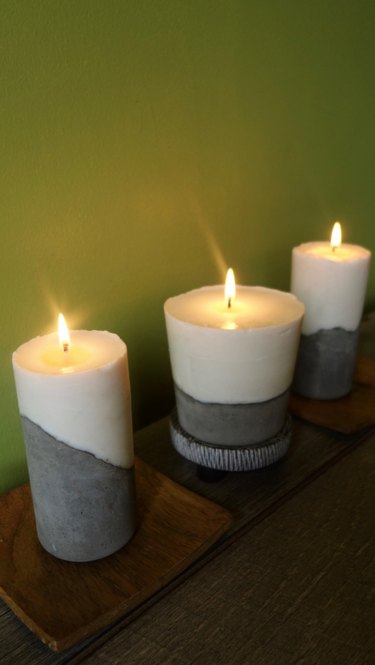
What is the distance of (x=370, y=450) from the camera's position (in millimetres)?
665

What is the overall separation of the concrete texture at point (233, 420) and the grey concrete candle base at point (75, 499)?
0.12 meters

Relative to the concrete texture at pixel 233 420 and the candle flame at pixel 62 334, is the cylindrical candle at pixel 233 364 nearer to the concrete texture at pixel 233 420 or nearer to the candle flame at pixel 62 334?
the concrete texture at pixel 233 420

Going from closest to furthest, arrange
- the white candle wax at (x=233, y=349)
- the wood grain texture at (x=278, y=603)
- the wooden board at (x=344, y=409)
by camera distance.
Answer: the wood grain texture at (x=278, y=603), the white candle wax at (x=233, y=349), the wooden board at (x=344, y=409)

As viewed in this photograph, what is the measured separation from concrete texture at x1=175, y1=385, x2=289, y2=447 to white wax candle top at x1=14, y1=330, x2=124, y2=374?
0.45ft

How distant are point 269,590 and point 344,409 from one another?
12.3 inches

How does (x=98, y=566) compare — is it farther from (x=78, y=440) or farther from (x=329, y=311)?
(x=329, y=311)

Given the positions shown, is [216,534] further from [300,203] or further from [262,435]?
[300,203]

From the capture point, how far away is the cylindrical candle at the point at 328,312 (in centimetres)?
71

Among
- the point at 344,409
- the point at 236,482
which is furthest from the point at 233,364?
the point at 344,409

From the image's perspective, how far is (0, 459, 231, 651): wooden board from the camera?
1.44 ft

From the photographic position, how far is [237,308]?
61cm

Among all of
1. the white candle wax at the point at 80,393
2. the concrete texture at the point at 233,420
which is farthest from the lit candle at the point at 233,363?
the white candle wax at the point at 80,393

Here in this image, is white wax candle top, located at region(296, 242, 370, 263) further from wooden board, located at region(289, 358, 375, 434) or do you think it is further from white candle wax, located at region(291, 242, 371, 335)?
wooden board, located at region(289, 358, 375, 434)

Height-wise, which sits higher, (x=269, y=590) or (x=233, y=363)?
(x=233, y=363)
